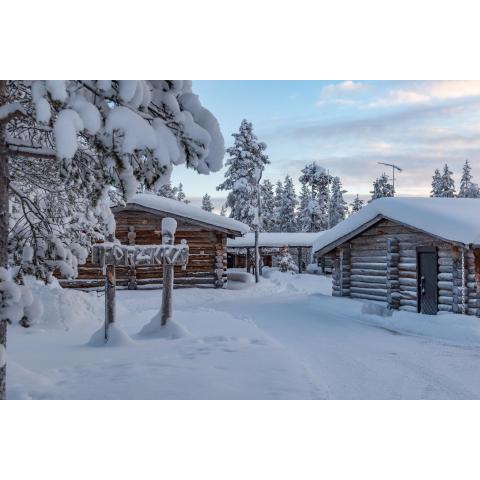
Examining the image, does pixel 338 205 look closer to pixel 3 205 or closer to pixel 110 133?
pixel 3 205

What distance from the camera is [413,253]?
1548 cm

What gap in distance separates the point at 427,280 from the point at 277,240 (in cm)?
2167

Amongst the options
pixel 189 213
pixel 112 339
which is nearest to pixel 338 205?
pixel 189 213

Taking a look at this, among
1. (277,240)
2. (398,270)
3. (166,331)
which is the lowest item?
(166,331)

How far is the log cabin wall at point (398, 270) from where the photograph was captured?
13461 mm

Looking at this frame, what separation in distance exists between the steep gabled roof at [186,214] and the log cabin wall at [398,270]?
14.6ft

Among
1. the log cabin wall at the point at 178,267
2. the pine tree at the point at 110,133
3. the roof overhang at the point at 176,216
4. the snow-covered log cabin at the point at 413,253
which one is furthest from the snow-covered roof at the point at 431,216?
the pine tree at the point at 110,133

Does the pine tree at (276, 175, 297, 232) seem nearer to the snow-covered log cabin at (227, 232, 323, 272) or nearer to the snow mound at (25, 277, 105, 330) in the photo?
the snow-covered log cabin at (227, 232, 323, 272)

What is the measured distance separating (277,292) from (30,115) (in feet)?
67.0

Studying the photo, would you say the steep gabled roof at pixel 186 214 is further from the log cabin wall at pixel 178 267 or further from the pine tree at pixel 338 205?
the pine tree at pixel 338 205

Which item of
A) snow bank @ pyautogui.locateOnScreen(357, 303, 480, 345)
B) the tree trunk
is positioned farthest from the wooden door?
the tree trunk

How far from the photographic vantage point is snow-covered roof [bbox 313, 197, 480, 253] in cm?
1314
